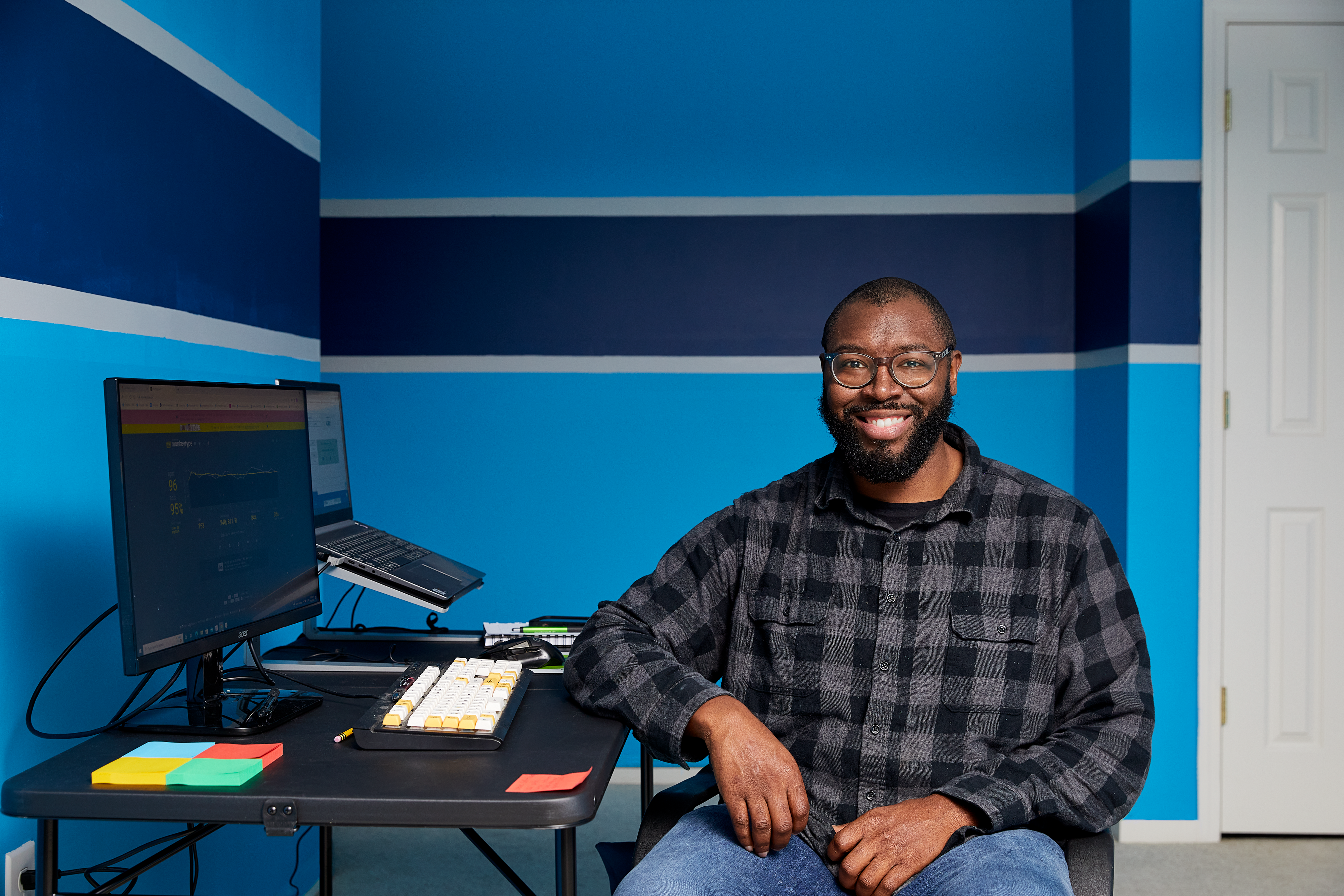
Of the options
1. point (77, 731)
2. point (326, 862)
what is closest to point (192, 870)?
point (326, 862)

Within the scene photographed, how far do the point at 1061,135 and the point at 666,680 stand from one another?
286cm

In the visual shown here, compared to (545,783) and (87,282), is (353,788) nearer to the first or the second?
(545,783)

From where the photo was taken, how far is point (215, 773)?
130 cm

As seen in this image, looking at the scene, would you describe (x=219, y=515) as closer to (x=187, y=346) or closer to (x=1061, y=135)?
(x=187, y=346)

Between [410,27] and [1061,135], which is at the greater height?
Result: [410,27]

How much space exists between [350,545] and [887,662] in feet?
3.85

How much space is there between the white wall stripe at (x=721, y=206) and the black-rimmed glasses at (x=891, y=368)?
1.94 m

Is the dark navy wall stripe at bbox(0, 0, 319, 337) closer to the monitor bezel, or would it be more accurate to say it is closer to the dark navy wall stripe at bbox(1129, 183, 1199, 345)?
the monitor bezel

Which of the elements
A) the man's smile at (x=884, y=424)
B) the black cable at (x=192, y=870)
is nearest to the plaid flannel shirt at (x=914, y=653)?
the man's smile at (x=884, y=424)

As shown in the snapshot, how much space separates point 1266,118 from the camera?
3113mm

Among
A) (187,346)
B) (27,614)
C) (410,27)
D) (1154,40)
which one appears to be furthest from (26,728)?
(1154,40)

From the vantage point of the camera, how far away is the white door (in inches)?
122

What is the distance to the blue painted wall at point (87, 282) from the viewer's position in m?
1.63

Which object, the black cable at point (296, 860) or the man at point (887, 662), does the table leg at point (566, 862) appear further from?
the black cable at point (296, 860)
